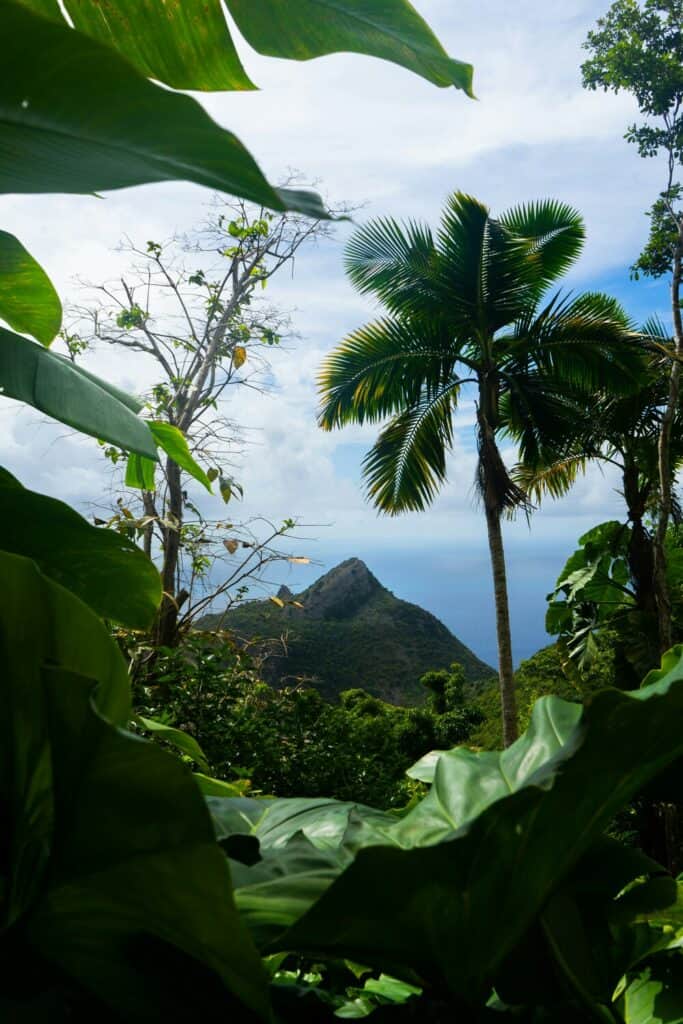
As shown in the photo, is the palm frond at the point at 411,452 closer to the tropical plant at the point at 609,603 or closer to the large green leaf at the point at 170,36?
the tropical plant at the point at 609,603

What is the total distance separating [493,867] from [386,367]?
9.15m

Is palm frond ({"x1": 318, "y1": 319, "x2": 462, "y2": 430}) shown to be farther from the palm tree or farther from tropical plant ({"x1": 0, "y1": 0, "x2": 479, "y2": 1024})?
tropical plant ({"x1": 0, "y1": 0, "x2": 479, "y2": 1024})

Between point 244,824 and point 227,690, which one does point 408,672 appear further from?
point 244,824

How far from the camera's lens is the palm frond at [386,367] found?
920 centimetres

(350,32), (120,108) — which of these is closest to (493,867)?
(120,108)

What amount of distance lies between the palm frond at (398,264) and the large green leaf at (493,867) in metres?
9.37

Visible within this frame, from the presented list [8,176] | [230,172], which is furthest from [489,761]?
[8,176]

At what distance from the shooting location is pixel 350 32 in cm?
81

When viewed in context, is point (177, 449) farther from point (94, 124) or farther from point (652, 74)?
point (652, 74)

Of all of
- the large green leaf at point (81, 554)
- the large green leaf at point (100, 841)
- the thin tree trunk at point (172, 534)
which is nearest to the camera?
the large green leaf at point (100, 841)

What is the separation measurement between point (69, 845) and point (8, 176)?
13.9 inches

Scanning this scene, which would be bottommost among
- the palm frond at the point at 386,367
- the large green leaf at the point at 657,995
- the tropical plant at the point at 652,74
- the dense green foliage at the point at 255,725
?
the dense green foliage at the point at 255,725

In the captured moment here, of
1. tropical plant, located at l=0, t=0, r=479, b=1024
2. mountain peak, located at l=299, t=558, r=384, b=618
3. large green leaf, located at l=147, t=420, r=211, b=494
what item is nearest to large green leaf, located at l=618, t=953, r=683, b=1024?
tropical plant, located at l=0, t=0, r=479, b=1024

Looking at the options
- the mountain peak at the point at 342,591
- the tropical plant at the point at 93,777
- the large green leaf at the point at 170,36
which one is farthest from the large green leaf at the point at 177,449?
the mountain peak at the point at 342,591
